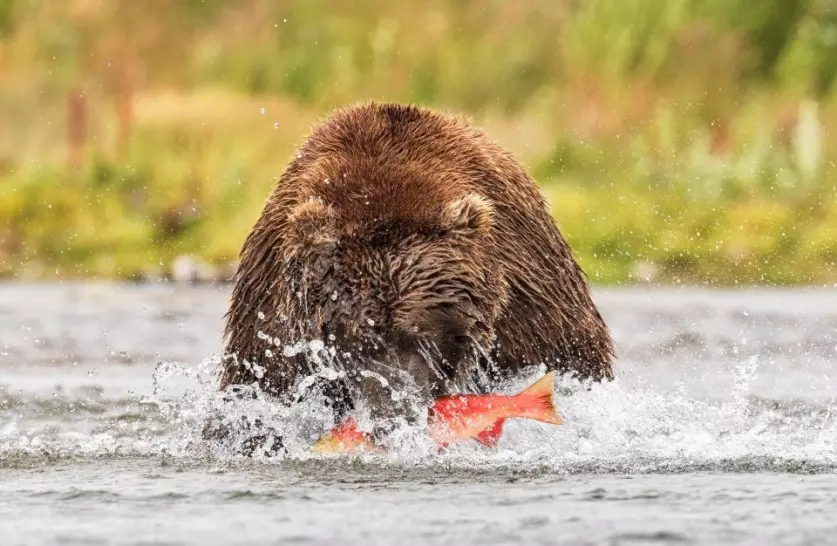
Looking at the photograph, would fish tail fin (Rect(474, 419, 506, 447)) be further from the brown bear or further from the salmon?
the brown bear

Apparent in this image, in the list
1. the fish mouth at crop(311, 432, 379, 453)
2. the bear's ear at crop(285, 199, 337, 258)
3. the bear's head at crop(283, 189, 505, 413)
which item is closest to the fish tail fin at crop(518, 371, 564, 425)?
the bear's head at crop(283, 189, 505, 413)

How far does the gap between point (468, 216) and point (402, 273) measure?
1.24 feet

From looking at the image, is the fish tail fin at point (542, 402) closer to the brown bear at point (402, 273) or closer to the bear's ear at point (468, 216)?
the brown bear at point (402, 273)

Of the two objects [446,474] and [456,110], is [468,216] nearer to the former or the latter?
[446,474]

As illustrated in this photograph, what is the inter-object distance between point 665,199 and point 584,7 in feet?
13.9

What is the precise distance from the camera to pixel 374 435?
19.0 ft

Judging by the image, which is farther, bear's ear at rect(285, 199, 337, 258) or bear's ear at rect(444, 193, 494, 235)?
bear's ear at rect(444, 193, 494, 235)

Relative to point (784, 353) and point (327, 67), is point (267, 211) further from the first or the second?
point (327, 67)

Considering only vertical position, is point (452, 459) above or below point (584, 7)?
below

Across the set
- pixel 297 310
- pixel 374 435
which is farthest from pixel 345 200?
pixel 374 435

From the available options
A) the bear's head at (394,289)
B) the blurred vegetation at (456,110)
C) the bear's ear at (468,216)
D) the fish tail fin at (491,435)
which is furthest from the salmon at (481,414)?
the blurred vegetation at (456,110)

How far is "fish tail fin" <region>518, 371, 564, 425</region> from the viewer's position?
5.56 metres

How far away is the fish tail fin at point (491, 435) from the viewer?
5.75m

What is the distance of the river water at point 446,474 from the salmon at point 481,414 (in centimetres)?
9
